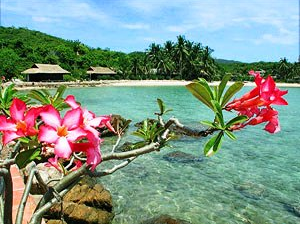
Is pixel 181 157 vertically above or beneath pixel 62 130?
beneath

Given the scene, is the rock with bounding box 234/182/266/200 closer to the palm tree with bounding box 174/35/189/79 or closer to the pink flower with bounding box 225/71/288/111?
the pink flower with bounding box 225/71/288/111

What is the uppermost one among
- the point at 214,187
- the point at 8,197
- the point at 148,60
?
the point at 148,60

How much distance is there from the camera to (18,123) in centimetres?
106

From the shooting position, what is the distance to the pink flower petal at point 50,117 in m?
0.98

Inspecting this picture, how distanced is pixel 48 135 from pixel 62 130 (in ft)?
0.14

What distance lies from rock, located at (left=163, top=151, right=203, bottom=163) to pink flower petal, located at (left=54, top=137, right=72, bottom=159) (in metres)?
8.82

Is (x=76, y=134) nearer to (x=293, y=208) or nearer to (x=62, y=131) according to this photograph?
(x=62, y=131)

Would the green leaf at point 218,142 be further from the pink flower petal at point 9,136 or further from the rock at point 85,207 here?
the rock at point 85,207

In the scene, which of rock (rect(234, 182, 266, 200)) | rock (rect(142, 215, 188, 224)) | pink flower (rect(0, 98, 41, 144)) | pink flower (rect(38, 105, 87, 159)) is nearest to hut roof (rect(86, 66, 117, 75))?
rock (rect(234, 182, 266, 200))

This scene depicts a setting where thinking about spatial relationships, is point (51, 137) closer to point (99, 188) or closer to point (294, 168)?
point (99, 188)

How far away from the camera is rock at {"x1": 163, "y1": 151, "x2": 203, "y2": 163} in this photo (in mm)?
9688

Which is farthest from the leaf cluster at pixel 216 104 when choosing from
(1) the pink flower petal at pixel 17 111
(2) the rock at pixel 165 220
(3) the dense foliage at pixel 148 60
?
(3) the dense foliage at pixel 148 60

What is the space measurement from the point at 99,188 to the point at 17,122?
516 centimetres

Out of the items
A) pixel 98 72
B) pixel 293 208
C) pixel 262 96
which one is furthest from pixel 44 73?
pixel 262 96
